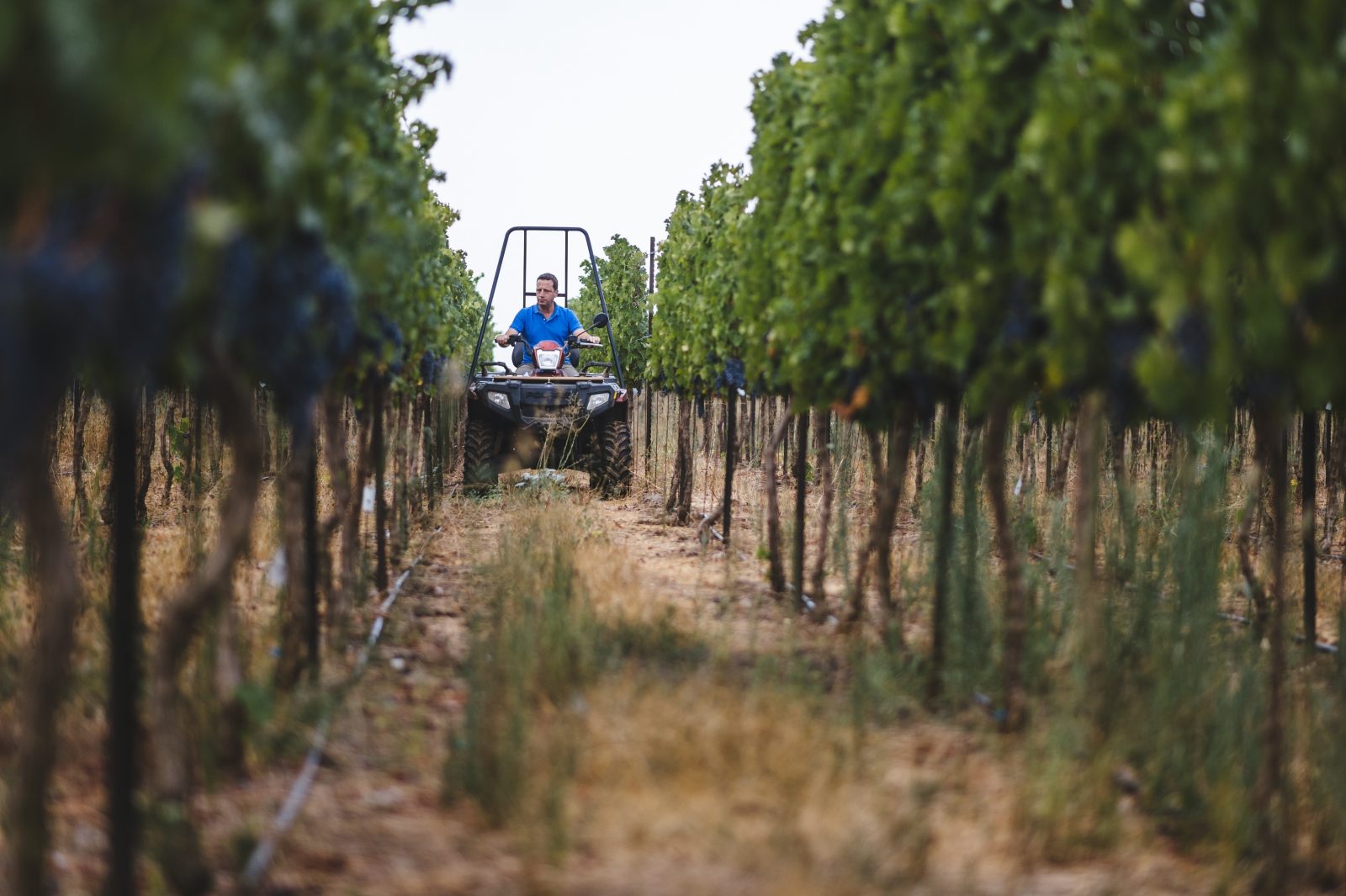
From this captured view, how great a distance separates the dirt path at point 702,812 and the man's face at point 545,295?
32.1 feet

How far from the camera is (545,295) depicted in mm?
14781

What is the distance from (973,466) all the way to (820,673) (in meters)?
1.80

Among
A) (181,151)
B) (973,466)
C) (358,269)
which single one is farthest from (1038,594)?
(181,151)

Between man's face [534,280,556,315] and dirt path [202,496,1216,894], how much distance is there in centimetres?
979

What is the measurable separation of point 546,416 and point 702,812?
10668 millimetres

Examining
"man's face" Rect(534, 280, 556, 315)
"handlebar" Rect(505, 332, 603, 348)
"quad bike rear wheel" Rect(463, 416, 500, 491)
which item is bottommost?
"quad bike rear wheel" Rect(463, 416, 500, 491)

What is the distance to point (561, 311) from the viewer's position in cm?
1513

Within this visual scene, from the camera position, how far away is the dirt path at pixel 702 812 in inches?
131

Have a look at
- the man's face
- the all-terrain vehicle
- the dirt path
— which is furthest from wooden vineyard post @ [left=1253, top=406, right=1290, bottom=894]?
the man's face

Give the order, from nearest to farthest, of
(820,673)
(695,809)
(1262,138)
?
(1262,138) < (695,809) < (820,673)

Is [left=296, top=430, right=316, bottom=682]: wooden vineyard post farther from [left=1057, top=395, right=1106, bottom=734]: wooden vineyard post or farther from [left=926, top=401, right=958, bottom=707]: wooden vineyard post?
[left=1057, top=395, right=1106, bottom=734]: wooden vineyard post

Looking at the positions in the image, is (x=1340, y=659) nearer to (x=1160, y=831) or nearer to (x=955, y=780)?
(x=1160, y=831)

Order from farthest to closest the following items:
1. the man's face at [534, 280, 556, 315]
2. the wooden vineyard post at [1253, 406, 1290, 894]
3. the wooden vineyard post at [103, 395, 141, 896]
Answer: the man's face at [534, 280, 556, 315] → the wooden vineyard post at [1253, 406, 1290, 894] → the wooden vineyard post at [103, 395, 141, 896]

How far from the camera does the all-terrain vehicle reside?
13.9 meters
